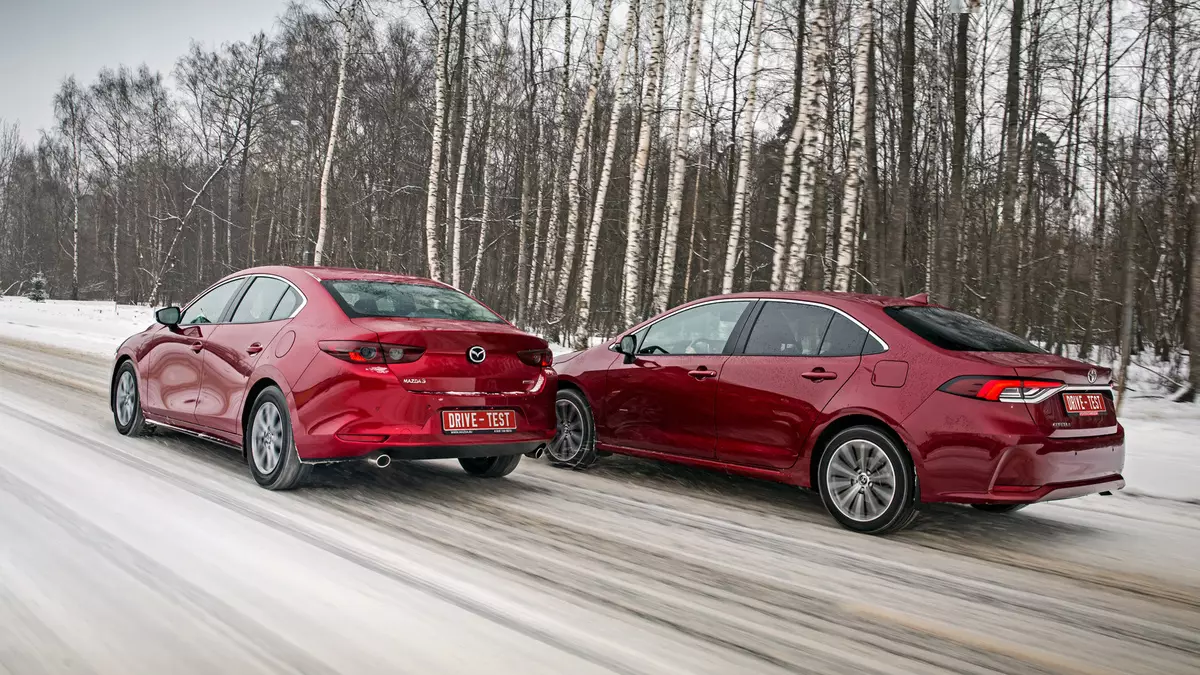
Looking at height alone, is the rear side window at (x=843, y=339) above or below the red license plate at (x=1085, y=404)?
above

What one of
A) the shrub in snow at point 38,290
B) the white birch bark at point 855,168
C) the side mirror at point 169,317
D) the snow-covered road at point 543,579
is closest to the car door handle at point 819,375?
the snow-covered road at point 543,579

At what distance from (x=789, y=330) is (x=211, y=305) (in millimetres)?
4678

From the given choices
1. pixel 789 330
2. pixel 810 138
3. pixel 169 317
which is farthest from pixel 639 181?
pixel 789 330

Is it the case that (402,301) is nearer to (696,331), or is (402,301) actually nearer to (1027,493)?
(696,331)

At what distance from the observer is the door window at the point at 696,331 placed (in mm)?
7051

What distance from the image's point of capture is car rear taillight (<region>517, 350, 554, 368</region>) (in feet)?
21.3

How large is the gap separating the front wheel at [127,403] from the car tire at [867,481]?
5.93 meters

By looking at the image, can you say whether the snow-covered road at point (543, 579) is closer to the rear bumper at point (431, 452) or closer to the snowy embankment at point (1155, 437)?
the rear bumper at point (431, 452)

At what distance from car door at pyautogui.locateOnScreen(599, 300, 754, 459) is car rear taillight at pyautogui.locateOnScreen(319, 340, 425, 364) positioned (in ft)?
7.10

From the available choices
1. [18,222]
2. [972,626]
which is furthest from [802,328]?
[18,222]

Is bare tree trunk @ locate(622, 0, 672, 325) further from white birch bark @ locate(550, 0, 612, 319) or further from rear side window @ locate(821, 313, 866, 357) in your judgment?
rear side window @ locate(821, 313, 866, 357)

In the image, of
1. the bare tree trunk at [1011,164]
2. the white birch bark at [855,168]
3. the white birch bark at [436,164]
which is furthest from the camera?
the white birch bark at [436,164]

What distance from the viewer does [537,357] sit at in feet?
21.6

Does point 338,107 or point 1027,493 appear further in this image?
point 338,107
